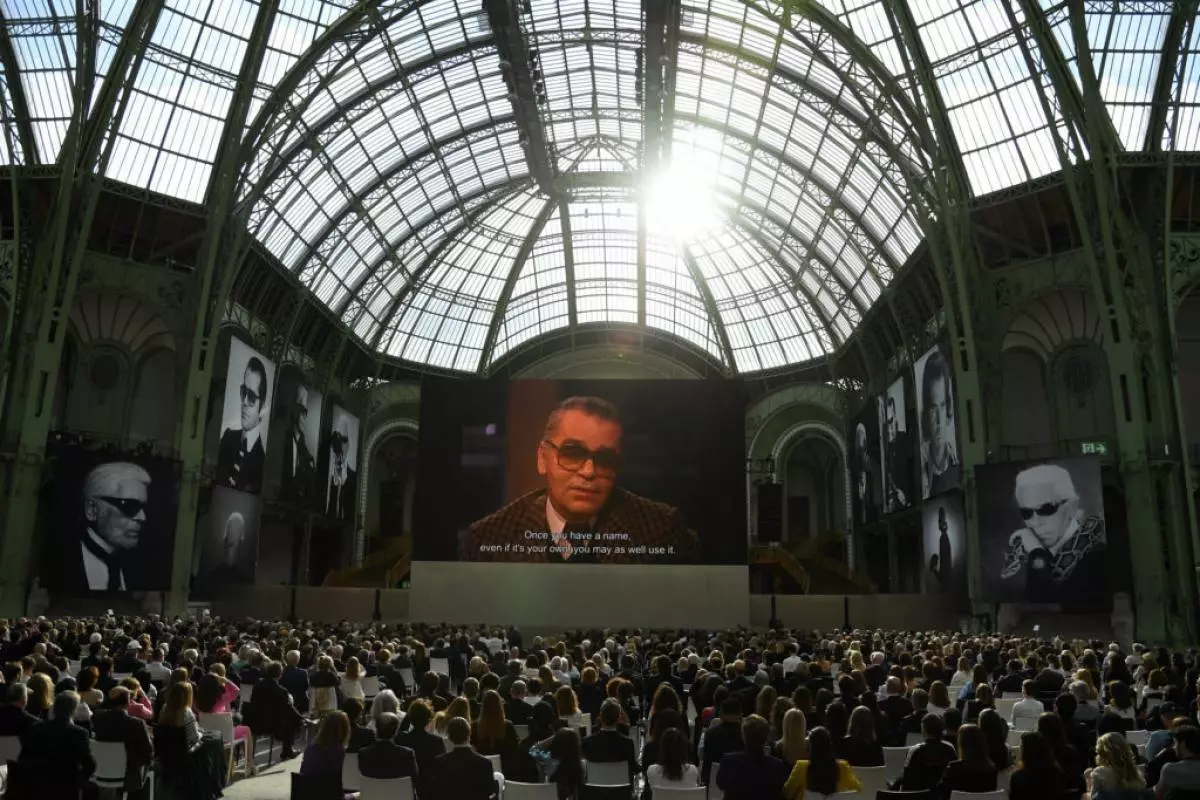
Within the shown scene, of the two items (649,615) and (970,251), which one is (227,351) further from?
(970,251)

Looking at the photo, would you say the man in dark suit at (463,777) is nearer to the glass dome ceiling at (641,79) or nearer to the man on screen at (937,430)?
the glass dome ceiling at (641,79)

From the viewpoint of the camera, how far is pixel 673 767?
861cm

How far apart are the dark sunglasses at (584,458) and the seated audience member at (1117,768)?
37.0 meters

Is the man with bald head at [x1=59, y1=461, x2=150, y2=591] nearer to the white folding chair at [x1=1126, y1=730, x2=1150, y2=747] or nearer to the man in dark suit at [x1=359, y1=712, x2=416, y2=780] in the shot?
the man in dark suit at [x1=359, y1=712, x2=416, y2=780]

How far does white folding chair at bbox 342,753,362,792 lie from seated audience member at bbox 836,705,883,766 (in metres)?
4.64

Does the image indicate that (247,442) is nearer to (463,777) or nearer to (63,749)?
(63,749)

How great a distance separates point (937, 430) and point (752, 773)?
118ft

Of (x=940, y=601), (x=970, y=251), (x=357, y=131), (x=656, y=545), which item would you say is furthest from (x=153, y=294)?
(x=940, y=601)

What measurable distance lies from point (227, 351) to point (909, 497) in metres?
33.1

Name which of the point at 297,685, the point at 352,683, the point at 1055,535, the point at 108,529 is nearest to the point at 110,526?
the point at 108,529

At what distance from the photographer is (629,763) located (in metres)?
9.95

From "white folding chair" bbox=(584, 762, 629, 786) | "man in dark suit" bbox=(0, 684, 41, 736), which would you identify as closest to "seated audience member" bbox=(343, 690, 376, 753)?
"white folding chair" bbox=(584, 762, 629, 786)

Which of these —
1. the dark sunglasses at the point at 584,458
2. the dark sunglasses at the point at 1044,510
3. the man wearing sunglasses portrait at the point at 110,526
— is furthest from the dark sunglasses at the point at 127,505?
the dark sunglasses at the point at 1044,510

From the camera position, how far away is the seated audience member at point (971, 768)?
800cm
